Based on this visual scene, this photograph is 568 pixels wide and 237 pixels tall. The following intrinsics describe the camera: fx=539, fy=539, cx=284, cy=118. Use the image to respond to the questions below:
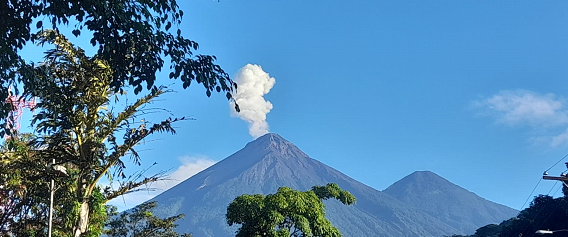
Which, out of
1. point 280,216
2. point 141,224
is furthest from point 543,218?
point 280,216

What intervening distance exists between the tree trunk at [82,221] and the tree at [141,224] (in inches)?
839

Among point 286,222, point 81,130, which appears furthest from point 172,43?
point 286,222

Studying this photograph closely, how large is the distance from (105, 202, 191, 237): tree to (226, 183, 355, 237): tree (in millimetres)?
14890

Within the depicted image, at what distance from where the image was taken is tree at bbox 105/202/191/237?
30078mm

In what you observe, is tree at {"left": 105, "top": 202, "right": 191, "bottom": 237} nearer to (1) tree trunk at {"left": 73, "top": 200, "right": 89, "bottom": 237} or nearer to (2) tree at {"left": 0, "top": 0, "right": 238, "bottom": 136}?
(1) tree trunk at {"left": 73, "top": 200, "right": 89, "bottom": 237}

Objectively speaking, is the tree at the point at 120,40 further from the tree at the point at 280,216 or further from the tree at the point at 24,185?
the tree at the point at 280,216

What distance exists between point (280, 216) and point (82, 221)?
698cm

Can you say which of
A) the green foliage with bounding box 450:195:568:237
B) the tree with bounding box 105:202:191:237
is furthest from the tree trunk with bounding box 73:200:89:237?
the green foliage with bounding box 450:195:568:237

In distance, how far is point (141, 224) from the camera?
3172 centimetres

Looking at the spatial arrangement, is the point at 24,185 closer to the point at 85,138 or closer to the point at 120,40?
the point at 85,138

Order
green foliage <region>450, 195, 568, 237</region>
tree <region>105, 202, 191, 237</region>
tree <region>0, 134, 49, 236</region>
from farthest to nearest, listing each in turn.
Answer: green foliage <region>450, 195, 568, 237</region> → tree <region>105, 202, 191, 237</region> → tree <region>0, 134, 49, 236</region>

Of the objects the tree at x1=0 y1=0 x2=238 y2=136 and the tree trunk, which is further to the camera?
the tree trunk

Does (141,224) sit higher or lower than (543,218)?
higher

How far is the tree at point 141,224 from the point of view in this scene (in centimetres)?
3008
